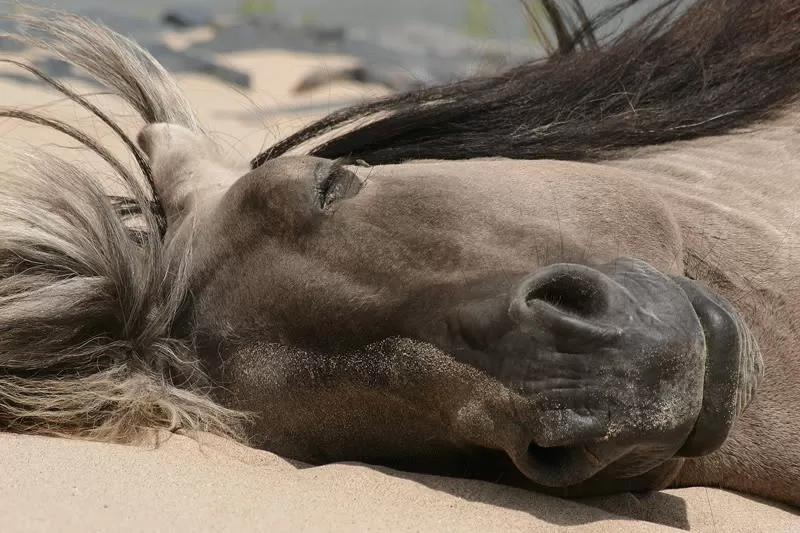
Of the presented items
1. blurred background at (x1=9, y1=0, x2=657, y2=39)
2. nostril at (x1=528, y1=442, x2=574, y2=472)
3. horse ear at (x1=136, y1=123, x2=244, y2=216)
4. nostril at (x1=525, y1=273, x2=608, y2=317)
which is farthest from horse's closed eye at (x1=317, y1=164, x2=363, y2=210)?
blurred background at (x1=9, y1=0, x2=657, y2=39)

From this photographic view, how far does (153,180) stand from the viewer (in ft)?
11.1

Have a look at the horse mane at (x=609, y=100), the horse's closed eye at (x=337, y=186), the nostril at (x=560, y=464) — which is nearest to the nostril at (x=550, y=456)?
the nostril at (x=560, y=464)

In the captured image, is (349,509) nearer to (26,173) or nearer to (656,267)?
(656,267)

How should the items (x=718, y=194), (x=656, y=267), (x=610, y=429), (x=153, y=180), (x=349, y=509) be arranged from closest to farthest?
(x=610, y=429)
(x=349, y=509)
(x=656, y=267)
(x=718, y=194)
(x=153, y=180)

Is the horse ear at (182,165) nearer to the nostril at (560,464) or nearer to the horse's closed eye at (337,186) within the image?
the horse's closed eye at (337,186)

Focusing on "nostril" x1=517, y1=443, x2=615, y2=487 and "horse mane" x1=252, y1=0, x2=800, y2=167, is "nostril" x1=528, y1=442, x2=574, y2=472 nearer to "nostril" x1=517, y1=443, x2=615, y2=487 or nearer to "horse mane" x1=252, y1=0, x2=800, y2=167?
"nostril" x1=517, y1=443, x2=615, y2=487

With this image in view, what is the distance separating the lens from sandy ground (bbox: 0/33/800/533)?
213cm

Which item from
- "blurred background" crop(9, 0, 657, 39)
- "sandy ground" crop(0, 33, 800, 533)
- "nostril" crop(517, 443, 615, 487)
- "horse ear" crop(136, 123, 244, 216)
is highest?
"horse ear" crop(136, 123, 244, 216)

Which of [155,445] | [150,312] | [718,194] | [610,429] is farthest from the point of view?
[718,194]

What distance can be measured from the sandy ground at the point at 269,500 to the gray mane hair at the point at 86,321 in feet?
0.37

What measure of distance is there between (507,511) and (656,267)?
633mm

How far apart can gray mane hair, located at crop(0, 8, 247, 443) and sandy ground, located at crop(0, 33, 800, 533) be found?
0.37 feet

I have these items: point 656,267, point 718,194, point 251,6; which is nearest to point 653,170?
point 718,194

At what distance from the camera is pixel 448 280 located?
2.41 metres
